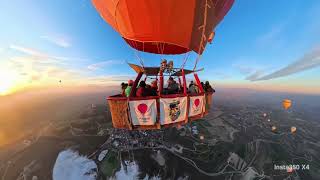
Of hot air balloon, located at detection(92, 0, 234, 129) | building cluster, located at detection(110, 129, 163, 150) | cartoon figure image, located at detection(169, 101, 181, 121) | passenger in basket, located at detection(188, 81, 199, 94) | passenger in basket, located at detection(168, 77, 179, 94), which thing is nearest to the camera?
hot air balloon, located at detection(92, 0, 234, 129)

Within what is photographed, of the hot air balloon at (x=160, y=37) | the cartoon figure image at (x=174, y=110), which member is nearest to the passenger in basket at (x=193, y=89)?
the hot air balloon at (x=160, y=37)

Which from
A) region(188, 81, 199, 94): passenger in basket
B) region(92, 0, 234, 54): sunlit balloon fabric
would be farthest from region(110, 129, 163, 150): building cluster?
region(92, 0, 234, 54): sunlit balloon fabric

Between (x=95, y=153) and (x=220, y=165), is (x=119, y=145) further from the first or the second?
(x=220, y=165)

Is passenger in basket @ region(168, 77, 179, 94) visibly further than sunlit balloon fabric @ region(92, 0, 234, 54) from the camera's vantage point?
Yes

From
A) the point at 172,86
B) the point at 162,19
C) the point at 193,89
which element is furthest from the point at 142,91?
the point at 162,19

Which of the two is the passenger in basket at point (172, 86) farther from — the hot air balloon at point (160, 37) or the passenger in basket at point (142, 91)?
the passenger in basket at point (142, 91)

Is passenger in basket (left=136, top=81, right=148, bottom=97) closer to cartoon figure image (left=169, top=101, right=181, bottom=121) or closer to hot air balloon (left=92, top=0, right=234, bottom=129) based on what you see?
hot air balloon (left=92, top=0, right=234, bottom=129)

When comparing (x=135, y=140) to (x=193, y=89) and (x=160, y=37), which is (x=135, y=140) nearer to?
(x=193, y=89)

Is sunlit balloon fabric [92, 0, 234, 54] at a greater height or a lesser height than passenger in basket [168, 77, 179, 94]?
greater
